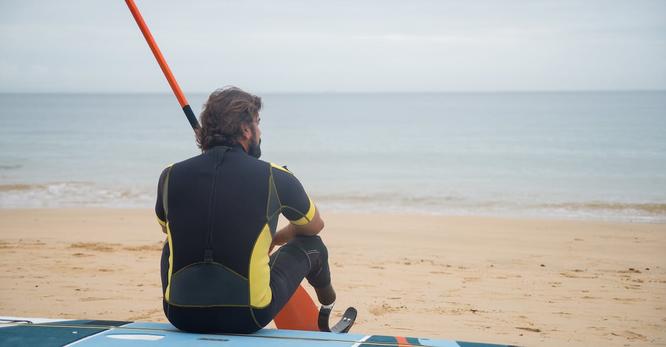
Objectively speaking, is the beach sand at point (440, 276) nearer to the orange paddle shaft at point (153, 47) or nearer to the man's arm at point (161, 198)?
the orange paddle shaft at point (153, 47)

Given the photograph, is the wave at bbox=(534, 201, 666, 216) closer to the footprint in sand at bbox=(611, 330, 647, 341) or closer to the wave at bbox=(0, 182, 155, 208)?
the wave at bbox=(0, 182, 155, 208)

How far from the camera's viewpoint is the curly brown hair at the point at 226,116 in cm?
255

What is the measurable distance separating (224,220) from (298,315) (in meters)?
0.98

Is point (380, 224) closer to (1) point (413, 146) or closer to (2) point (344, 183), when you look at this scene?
(2) point (344, 183)

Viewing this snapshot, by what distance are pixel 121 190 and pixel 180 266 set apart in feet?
39.0

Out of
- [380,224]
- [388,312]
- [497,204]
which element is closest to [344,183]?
[497,204]

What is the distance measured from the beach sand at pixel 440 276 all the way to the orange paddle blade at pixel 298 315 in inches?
45.3

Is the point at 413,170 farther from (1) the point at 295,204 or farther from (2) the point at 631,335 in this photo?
(1) the point at 295,204

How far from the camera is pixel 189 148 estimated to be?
26703 millimetres

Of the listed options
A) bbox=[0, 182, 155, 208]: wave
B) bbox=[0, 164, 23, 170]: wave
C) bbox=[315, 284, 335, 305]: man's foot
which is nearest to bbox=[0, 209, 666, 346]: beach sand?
bbox=[315, 284, 335, 305]: man's foot

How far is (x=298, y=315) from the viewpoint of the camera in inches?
128

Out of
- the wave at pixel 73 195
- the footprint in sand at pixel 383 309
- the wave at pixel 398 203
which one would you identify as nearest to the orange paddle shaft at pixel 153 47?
the footprint in sand at pixel 383 309

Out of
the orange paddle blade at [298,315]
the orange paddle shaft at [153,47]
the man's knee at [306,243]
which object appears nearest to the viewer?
the man's knee at [306,243]

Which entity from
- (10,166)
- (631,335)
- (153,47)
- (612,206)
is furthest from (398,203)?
(10,166)
